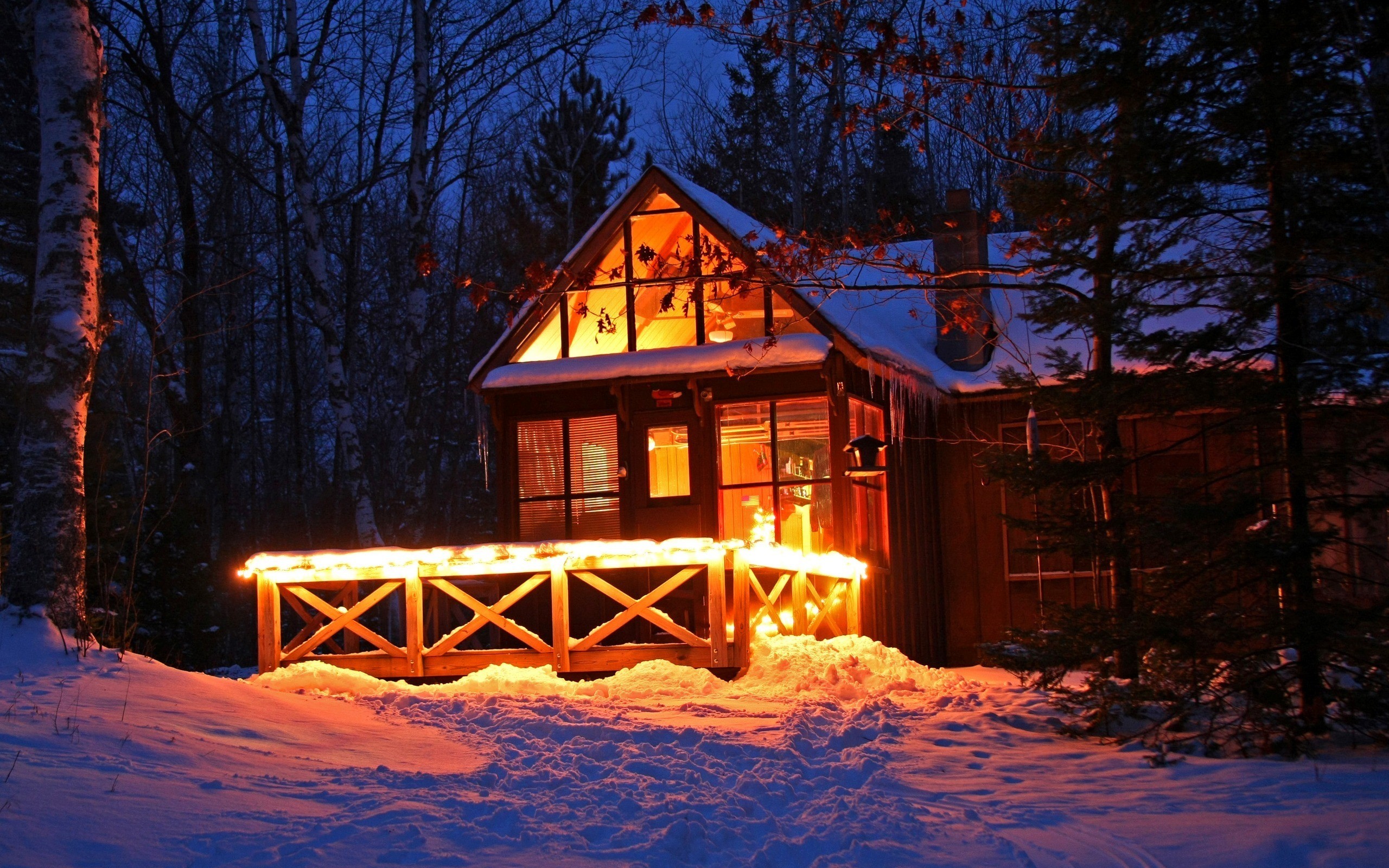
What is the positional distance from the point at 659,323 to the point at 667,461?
5.44ft

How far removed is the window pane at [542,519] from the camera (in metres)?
13.8

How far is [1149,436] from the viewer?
44.3ft

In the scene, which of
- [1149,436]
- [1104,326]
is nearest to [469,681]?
[1104,326]

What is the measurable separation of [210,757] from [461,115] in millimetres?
16007

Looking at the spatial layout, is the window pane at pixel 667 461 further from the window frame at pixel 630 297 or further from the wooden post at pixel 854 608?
the wooden post at pixel 854 608

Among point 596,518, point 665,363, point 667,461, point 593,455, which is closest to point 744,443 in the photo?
point 667,461

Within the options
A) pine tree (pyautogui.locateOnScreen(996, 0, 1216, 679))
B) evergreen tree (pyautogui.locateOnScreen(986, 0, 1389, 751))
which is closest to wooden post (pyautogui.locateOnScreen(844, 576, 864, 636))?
pine tree (pyautogui.locateOnScreen(996, 0, 1216, 679))

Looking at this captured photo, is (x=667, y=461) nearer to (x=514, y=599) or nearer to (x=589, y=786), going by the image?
(x=514, y=599)

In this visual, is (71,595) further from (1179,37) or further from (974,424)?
(974,424)

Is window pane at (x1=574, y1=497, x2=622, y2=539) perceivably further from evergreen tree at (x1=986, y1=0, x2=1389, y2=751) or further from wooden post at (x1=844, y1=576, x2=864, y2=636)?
evergreen tree at (x1=986, y1=0, x2=1389, y2=751)

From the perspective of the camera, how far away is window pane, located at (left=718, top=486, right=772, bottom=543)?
523 inches

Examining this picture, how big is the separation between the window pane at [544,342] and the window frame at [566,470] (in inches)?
29.1

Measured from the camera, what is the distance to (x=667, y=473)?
533 inches

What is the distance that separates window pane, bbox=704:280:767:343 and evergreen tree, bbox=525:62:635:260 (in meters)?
13.9
